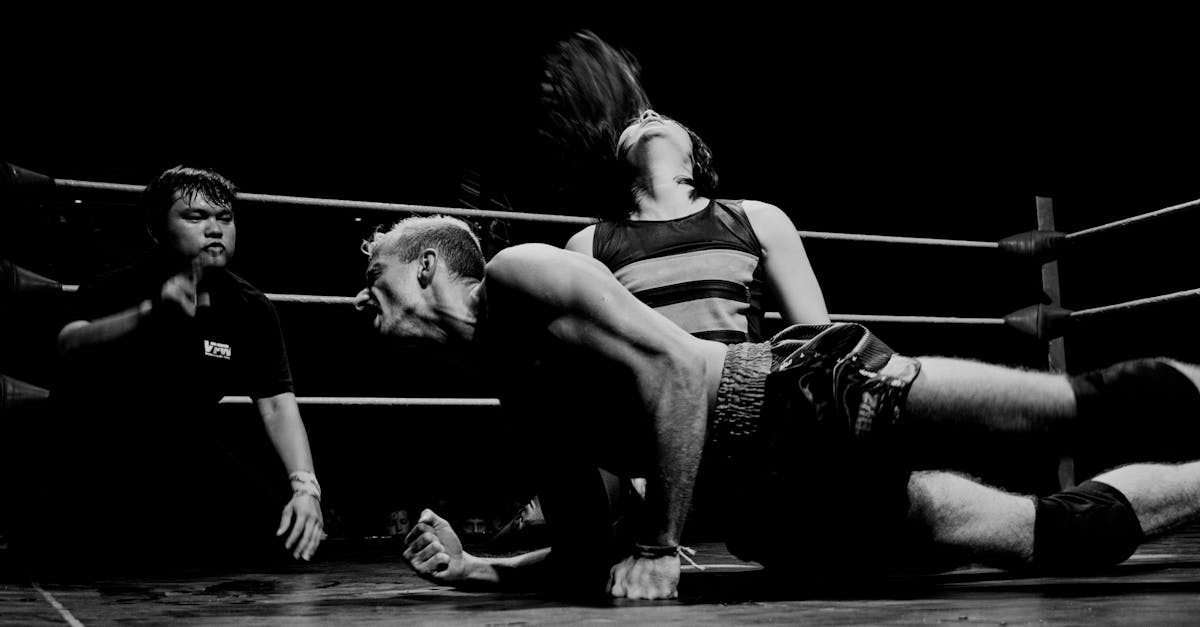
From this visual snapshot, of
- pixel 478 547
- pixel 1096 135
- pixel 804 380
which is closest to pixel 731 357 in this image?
pixel 804 380

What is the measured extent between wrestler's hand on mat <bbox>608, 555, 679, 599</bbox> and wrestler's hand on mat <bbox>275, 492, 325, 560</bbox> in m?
0.86

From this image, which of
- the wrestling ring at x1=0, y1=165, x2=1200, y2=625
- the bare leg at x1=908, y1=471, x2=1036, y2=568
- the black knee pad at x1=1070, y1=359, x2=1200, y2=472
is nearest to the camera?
the wrestling ring at x1=0, y1=165, x2=1200, y2=625

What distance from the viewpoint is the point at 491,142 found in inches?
154

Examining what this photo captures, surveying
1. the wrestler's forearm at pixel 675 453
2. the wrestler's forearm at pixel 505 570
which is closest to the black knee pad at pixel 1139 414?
the wrestler's forearm at pixel 675 453

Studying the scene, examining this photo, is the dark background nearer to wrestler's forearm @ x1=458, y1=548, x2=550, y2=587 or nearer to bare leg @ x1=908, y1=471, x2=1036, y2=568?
bare leg @ x1=908, y1=471, x2=1036, y2=568

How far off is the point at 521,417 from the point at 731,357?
0.31 metres

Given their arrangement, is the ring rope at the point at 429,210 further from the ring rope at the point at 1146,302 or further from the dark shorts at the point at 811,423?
the dark shorts at the point at 811,423

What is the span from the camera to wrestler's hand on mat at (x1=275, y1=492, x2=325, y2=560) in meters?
1.79

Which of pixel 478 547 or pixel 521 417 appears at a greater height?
pixel 521 417

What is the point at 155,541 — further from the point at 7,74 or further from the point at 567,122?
the point at 7,74

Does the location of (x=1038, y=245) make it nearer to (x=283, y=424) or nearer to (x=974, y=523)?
(x=974, y=523)

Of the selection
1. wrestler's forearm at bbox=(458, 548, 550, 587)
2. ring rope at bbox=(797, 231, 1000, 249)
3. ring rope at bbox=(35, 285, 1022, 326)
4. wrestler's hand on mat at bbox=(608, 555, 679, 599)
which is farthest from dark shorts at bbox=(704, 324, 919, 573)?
ring rope at bbox=(797, 231, 1000, 249)

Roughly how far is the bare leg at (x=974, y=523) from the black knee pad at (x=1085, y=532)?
2 centimetres

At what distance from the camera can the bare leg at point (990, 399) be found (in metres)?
1.11
